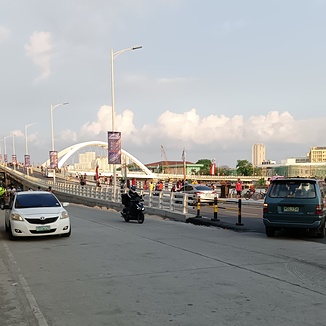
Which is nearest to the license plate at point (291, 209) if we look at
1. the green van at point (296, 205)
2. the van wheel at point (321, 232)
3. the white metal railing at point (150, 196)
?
the green van at point (296, 205)

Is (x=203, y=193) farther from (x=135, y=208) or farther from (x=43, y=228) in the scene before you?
(x=43, y=228)

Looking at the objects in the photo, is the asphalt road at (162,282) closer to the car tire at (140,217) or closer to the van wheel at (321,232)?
the van wheel at (321,232)

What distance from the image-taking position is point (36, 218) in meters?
12.0

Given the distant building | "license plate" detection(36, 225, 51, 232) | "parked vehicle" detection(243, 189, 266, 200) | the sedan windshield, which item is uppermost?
the distant building

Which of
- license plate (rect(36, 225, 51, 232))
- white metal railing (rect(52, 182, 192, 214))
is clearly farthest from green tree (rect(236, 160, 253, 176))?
license plate (rect(36, 225, 51, 232))

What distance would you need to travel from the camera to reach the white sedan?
11969 millimetres

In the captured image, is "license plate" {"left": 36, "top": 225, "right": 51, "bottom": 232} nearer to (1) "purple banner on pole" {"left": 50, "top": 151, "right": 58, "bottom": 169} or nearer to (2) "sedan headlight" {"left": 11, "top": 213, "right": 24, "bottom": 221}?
(2) "sedan headlight" {"left": 11, "top": 213, "right": 24, "bottom": 221}

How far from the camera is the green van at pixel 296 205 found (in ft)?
40.1

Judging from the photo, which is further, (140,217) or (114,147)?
(114,147)

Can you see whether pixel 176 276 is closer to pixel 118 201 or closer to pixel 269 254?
pixel 269 254

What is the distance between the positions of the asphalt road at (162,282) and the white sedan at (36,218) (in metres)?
0.35

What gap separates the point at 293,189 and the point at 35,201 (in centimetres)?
773

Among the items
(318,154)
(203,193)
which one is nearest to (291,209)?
(203,193)

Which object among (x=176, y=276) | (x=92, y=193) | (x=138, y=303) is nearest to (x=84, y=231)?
(x=176, y=276)
